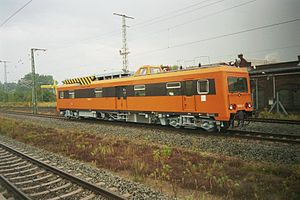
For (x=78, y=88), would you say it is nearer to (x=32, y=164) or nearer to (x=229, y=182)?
(x=32, y=164)

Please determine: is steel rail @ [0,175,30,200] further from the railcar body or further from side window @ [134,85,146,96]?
side window @ [134,85,146,96]

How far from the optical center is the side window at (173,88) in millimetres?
13273

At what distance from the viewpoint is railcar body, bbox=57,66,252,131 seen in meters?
11.6

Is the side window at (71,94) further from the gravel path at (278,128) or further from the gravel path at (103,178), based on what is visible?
the gravel path at (278,128)

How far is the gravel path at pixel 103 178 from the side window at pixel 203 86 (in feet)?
21.5

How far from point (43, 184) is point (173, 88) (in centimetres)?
867

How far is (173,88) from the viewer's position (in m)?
13.6

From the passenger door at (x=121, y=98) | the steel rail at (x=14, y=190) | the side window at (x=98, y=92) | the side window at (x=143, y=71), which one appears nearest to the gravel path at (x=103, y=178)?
the steel rail at (x=14, y=190)

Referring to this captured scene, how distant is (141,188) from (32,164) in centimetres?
441

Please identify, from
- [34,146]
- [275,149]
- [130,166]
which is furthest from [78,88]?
[275,149]

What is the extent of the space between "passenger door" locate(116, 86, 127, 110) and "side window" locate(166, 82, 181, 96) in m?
4.03

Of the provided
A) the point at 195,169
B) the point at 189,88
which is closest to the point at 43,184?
the point at 195,169

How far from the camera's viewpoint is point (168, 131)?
13438 mm

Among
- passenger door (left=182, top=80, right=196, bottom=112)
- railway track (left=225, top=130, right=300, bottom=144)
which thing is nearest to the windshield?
passenger door (left=182, top=80, right=196, bottom=112)
